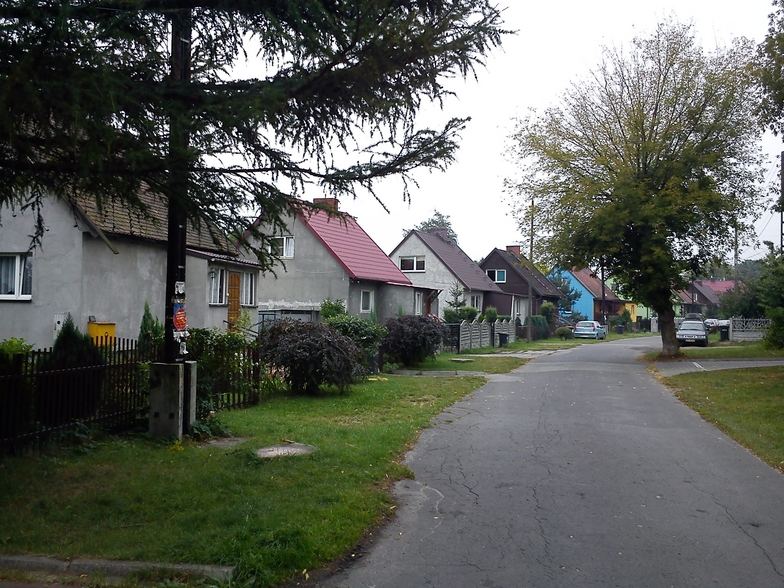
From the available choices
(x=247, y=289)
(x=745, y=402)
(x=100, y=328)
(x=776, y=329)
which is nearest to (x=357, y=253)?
(x=247, y=289)

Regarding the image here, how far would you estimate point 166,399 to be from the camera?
9.79 meters

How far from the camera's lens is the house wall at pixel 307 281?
33.1m

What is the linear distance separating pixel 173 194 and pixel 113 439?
434 centimetres

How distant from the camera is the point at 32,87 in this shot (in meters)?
5.50

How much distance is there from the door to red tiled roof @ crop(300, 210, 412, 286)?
7.34 meters

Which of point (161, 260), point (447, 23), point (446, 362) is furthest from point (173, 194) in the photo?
point (446, 362)

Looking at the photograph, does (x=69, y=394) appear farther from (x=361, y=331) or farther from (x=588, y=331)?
(x=588, y=331)

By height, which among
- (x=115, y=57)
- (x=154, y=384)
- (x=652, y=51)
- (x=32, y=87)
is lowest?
(x=154, y=384)

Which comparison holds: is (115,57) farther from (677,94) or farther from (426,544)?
(677,94)

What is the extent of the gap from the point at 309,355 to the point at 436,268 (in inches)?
1443

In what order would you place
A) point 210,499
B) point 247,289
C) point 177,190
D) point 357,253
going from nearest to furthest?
1. point 177,190
2. point 210,499
3. point 247,289
4. point 357,253

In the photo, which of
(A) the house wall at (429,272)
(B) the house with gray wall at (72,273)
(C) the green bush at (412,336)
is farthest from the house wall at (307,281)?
(A) the house wall at (429,272)

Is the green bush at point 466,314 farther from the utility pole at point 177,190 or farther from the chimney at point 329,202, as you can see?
the chimney at point 329,202

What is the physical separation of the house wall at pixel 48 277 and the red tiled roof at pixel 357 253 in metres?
14.5
